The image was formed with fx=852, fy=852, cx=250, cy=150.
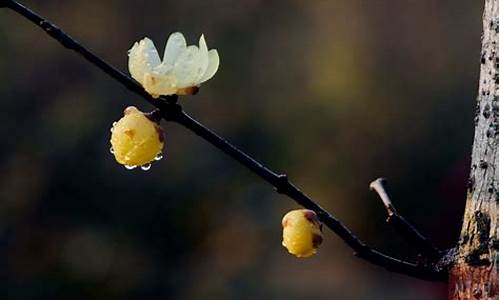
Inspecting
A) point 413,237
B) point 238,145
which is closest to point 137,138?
point 413,237

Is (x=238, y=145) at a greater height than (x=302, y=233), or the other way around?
(x=238, y=145)

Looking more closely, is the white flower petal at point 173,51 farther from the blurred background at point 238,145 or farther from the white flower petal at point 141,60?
the blurred background at point 238,145

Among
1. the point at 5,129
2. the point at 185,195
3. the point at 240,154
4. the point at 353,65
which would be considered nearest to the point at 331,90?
the point at 353,65

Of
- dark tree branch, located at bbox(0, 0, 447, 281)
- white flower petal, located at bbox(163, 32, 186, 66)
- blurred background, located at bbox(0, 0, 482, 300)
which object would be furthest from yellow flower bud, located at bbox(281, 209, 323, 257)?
blurred background, located at bbox(0, 0, 482, 300)

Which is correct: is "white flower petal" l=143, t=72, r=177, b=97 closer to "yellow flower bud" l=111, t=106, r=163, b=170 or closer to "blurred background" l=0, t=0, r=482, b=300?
"yellow flower bud" l=111, t=106, r=163, b=170

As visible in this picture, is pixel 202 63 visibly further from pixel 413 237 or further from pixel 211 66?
pixel 413 237

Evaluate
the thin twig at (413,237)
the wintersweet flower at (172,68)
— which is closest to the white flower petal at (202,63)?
the wintersweet flower at (172,68)

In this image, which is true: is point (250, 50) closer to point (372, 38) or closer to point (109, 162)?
point (372, 38)
